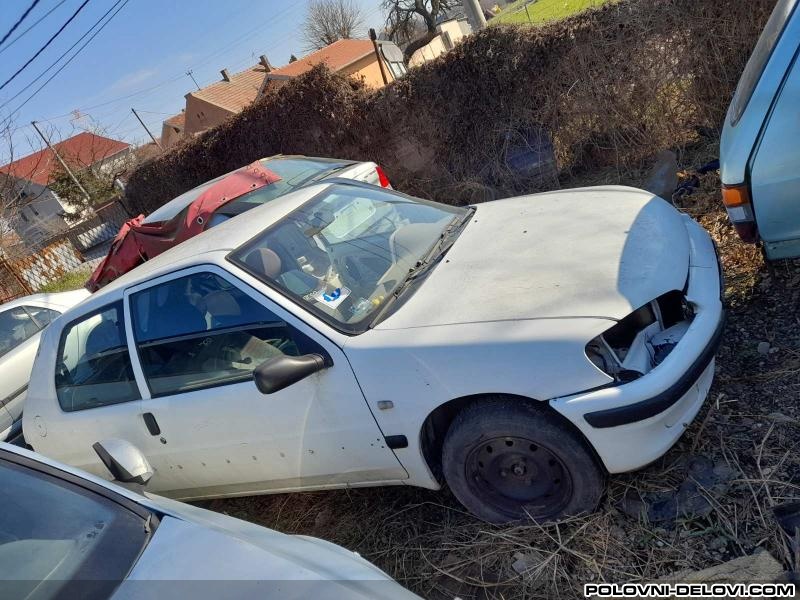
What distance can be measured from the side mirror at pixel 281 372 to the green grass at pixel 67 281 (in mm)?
15657

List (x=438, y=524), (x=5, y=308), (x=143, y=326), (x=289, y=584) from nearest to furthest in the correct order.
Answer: (x=289, y=584), (x=438, y=524), (x=143, y=326), (x=5, y=308)

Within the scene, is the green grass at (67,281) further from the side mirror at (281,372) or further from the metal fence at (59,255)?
the side mirror at (281,372)

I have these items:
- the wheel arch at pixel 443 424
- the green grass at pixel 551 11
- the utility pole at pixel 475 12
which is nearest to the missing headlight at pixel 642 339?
the wheel arch at pixel 443 424

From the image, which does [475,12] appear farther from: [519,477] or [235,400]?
[519,477]

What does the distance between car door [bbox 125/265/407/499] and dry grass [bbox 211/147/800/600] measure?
39 centimetres

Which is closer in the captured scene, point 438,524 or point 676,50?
point 438,524

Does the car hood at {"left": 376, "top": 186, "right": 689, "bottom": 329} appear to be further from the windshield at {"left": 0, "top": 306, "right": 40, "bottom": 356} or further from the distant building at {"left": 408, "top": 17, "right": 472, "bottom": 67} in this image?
the distant building at {"left": 408, "top": 17, "right": 472, "bottom": 67}

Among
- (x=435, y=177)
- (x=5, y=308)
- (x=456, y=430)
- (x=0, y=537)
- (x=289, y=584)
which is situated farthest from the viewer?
(x=435, y=177)

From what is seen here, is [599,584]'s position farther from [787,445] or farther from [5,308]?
[5,308]

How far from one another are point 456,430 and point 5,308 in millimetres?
6229

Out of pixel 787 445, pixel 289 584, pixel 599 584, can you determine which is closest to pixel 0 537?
pixel 289 584

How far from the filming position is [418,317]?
2.53 m

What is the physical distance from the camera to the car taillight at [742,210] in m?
3.13

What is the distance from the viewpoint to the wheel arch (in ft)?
7.61
